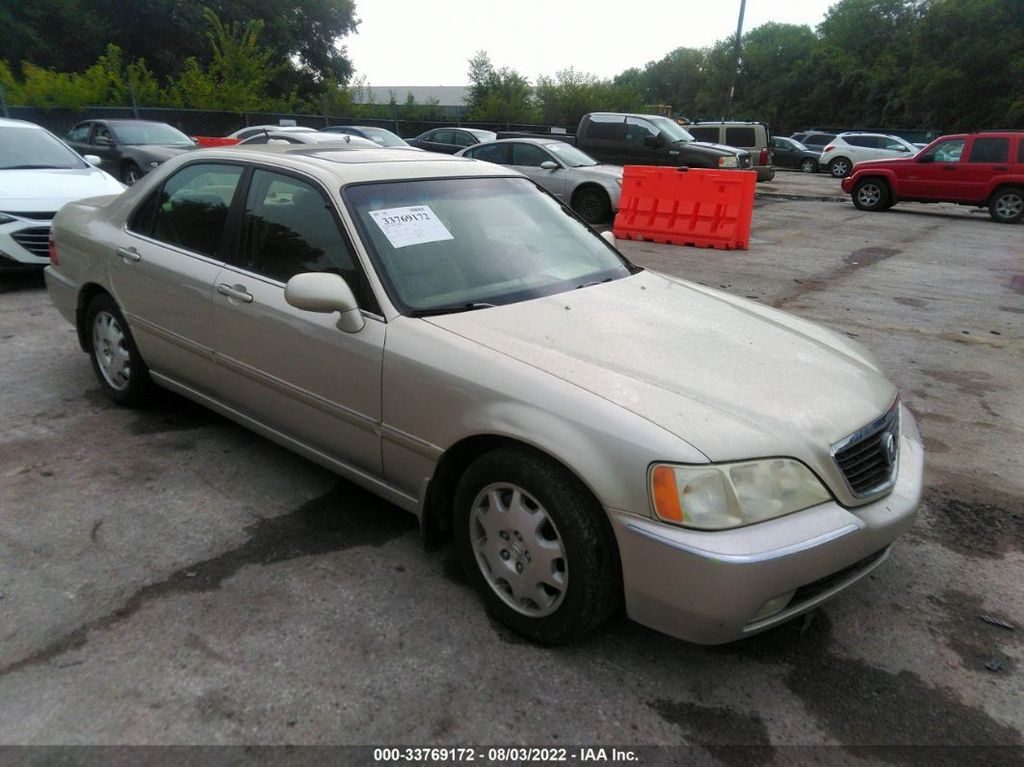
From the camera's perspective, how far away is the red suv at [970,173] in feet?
48.9

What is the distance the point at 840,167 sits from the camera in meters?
28.3

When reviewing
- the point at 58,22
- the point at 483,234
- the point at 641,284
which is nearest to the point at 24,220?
the point at 483,234

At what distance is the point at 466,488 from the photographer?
8.80 feet

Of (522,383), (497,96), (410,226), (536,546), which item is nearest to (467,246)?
(410,226)

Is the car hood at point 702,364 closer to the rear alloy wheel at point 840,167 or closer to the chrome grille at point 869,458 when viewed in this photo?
the chrome grille at point 869,458

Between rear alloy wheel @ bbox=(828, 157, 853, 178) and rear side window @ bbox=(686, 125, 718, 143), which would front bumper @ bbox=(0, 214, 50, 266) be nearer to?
rear side window @ bbox=(686, 125, 718, 143)

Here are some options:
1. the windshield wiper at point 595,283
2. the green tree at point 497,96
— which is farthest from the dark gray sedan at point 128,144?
the green tree at point 497,96

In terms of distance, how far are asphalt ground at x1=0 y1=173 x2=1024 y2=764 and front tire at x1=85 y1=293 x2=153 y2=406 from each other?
15cm

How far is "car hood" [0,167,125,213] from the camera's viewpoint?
277 inches

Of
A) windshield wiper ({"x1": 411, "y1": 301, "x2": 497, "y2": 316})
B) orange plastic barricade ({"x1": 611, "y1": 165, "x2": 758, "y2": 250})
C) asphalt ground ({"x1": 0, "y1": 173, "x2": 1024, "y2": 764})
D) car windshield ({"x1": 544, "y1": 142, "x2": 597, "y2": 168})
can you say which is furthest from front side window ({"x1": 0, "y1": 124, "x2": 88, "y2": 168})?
car windshield ({"x1": 544, "y1": 142, "x2": 597, "y2": 168})

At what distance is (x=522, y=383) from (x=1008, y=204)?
16383 mm

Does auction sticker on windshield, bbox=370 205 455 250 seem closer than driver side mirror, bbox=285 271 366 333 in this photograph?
No

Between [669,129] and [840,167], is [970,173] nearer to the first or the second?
[669,129]

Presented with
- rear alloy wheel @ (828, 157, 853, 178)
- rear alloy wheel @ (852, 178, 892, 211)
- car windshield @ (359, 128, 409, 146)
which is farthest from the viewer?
rear alloy wheel @ (828, 157, 853, 178)
